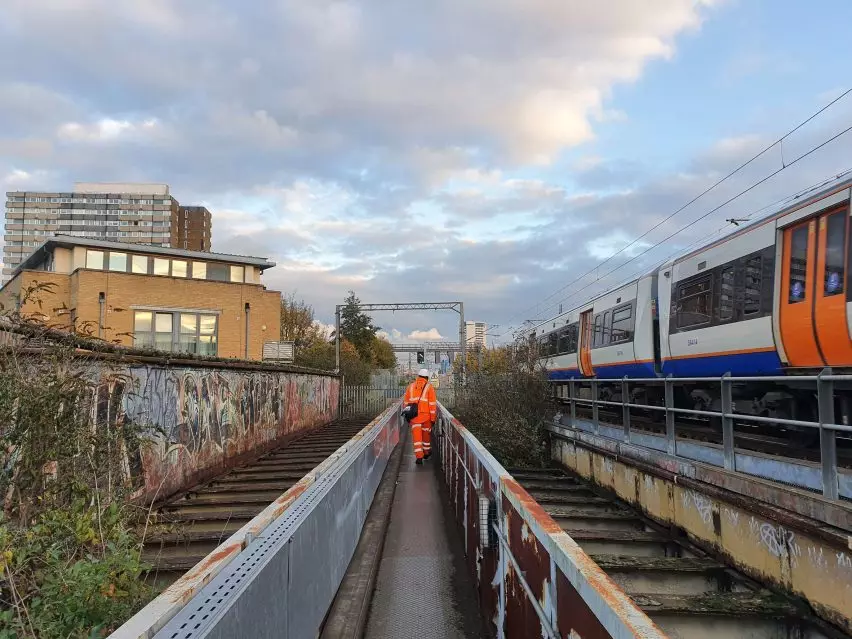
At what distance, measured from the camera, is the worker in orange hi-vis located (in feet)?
38.9

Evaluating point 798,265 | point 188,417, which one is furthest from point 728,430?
point 188,417

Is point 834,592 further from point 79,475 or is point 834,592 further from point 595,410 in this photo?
point 595,410

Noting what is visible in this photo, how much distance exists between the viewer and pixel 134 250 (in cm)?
3155

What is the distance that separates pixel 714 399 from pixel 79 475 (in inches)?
421

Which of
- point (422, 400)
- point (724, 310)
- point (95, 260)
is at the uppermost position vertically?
point (95, 260)

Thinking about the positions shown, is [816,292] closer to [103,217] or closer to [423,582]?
[423,582]

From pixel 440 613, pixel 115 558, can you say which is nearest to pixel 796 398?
pixel 440 613

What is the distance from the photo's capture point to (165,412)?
343 inches

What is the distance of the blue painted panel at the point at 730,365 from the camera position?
28.8 feet

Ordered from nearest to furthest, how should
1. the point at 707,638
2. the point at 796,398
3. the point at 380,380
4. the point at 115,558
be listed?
the point at 115,558 → the point at 707,638 → the point at 796,398 → the point at 380,380

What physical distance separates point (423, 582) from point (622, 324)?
1031 centimetres

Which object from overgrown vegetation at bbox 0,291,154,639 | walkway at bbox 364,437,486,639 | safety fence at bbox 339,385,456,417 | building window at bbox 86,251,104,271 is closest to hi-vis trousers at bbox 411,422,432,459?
walkway at bbox 364,437,486,639

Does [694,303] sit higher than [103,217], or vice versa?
[103,217]

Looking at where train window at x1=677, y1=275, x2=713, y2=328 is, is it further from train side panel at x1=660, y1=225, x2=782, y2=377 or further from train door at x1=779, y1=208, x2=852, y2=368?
train door at x1=779, y1=208, x2=852, y2=368
